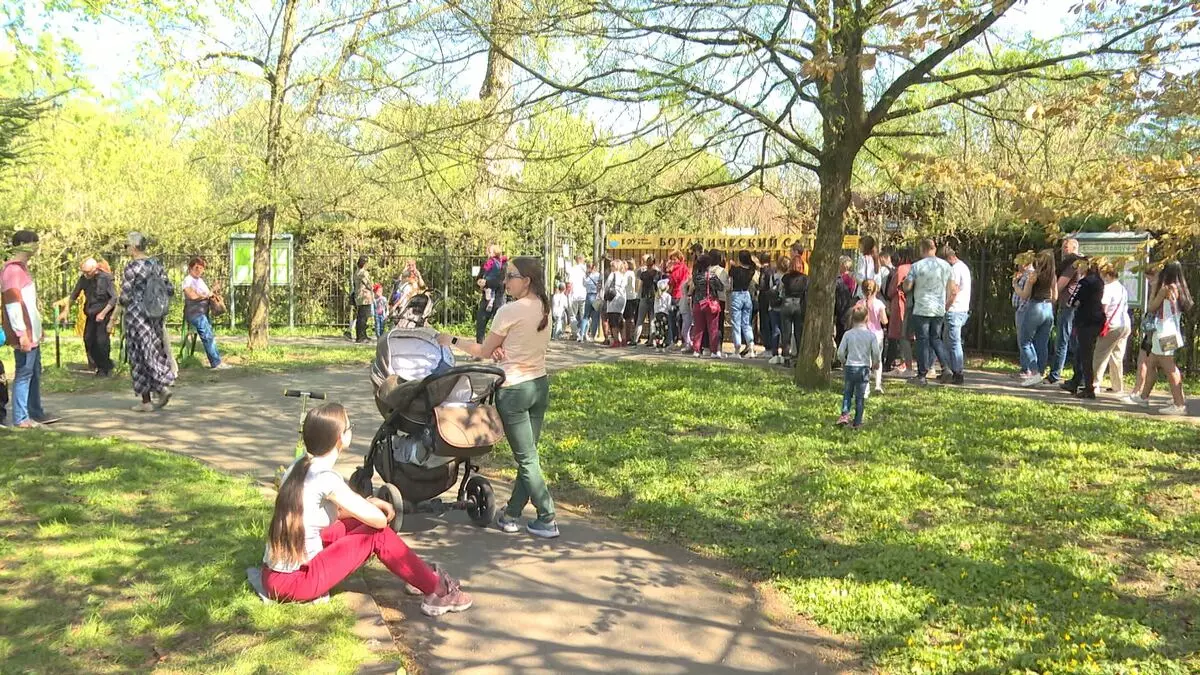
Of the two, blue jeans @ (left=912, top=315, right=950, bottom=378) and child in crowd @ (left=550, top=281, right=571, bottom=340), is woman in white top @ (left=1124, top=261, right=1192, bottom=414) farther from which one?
child in crowd @ (left=550, top=281, right=571, bottom=340)

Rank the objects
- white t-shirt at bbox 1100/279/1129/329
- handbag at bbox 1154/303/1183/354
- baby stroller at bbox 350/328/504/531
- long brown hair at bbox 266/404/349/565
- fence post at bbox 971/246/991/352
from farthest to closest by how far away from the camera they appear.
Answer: fence post at bbox 971/246/991/352 → white t-shirt at bbox 1100/279/1129/329 → handbag at bbox 1154/303/1183/354 → baby stroller at bbox 350/328/504/531 → long brown hair at bbox 266/404/349/565

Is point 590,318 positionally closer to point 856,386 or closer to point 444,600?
point 856,386

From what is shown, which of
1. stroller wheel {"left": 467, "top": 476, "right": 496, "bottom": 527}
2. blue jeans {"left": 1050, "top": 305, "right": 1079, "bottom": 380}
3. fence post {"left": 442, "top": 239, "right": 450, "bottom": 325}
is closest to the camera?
stroller wheel {"left": 467, "top": 476, "right": 496, "bottom": 527}

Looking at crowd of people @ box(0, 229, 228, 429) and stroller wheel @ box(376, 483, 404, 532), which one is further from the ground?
crowd of people @ box(0, 229, 228, 429)

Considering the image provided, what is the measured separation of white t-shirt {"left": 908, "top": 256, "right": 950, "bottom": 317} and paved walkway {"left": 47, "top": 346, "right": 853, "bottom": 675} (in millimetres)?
6770

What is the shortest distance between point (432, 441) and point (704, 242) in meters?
14.8

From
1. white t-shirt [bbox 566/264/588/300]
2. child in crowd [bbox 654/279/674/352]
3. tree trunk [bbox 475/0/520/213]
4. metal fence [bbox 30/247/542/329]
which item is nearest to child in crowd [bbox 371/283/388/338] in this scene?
metal fence [bbox 30/247/542/329]

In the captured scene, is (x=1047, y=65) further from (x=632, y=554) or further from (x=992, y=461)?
(x=632, y=554)

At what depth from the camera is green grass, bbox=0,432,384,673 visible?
3885mm

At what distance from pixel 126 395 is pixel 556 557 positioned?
7822 millimetres

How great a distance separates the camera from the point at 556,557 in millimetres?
5496

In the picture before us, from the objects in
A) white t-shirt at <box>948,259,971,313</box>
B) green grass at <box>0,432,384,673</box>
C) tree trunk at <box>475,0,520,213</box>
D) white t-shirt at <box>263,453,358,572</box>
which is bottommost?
green grass at <box>0,432,384,673</box>

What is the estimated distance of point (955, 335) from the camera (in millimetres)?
11617

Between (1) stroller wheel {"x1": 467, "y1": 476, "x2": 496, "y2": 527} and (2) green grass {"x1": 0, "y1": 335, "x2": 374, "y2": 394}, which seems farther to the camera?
(2) green grass {"x1": 0, "y1": 335, "x2": 374, "y2": 394}
